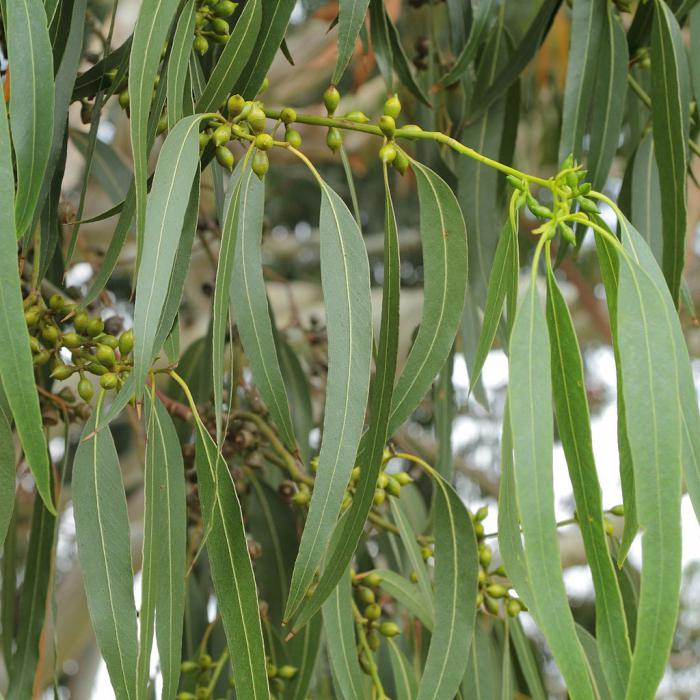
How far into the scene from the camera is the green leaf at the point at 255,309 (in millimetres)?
719

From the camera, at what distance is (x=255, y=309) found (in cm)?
74

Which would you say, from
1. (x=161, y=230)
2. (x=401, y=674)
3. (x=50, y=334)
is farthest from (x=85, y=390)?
(x=401, y=674)

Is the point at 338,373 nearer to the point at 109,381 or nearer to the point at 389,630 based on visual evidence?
the point at 109,381

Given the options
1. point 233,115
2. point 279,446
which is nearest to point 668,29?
point 233,115

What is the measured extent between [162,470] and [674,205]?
0.47m

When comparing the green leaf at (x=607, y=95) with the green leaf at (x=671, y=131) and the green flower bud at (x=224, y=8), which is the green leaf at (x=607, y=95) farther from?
the green flower bud at (x=224, y=8)

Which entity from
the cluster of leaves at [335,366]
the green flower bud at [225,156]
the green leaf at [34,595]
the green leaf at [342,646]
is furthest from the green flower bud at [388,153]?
the green leaf at [34,595]

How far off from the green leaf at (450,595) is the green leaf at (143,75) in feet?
1.09

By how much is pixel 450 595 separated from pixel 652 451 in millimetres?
Result: 306

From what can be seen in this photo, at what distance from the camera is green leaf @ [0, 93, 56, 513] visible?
1.89 ft

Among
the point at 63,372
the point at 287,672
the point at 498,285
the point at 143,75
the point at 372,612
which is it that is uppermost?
the point at 143,75

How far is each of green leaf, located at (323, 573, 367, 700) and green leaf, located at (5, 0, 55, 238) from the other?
350mm

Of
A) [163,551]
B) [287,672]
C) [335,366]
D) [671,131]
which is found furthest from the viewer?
[287,672]

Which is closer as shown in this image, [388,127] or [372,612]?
[388,127]
